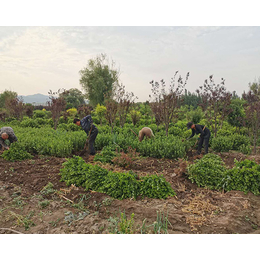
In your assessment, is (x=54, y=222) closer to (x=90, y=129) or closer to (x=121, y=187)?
(x=121, y=187)

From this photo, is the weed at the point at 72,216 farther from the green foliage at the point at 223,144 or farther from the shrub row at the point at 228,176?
the green foliage at the point at 223,144

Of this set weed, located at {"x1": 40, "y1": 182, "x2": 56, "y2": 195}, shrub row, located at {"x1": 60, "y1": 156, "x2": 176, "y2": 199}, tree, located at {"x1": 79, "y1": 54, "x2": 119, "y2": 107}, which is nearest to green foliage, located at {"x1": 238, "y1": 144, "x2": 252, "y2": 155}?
shrub row, located at {"x1": 60, "y1": 156, "x2": 176, "y2": 199}

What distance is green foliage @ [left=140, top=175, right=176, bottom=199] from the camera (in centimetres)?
399

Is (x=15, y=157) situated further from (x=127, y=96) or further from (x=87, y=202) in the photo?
(x=127, y=96)

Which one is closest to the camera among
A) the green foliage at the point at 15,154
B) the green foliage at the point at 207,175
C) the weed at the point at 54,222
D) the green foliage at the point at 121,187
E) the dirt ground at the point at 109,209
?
the dirt ground at the point at 109,209

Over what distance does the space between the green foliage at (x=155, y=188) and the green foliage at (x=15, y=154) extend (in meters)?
4.22

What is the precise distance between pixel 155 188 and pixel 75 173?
5.94 ft

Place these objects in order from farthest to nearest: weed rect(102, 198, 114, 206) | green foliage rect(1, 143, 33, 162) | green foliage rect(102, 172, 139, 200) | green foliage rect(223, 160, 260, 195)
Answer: green foliage rect(1, 143, 33, 162) → green foliage rect(223, 160, 260, 195) → green foliage rect(102, 172, 139, 200) → weed rect(102, 198, 114, 206)

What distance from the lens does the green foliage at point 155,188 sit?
399 centimetres

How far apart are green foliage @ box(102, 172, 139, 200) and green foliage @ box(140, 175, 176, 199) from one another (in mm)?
145

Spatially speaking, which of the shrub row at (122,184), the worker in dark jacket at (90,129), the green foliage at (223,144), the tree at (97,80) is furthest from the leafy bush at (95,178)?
the tree at (97,80)

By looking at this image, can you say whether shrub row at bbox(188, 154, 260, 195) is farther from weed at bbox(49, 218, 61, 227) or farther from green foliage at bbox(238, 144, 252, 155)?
green foliage at bbox(238, 144, 252, 155)

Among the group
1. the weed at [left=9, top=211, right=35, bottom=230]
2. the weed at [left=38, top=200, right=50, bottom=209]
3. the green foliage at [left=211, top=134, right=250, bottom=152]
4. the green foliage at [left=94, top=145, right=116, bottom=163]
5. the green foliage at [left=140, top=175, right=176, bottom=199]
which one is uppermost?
the green foliage at [left=211, top=134, right=250, bottom=152]

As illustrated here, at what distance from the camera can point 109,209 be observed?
11.8 feet
